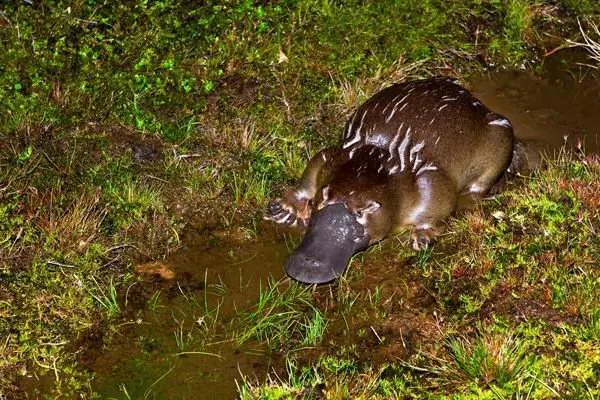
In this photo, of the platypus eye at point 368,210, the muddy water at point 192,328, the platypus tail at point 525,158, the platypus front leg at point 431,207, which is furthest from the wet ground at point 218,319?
the platypus tail at point 525,158

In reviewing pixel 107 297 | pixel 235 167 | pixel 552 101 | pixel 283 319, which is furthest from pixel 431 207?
pixel 552 101

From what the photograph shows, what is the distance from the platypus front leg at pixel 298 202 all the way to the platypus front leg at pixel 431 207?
1.89 ft

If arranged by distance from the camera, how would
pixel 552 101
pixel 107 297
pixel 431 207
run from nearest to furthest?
pixel 107 297 < pixel 431 207 < pixel 552 101

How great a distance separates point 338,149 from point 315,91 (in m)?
1.14

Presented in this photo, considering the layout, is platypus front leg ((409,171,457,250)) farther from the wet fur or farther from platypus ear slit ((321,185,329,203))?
platypus ear slit ((321,185,329,203))

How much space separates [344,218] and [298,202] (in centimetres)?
57

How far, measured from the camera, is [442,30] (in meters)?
6.15

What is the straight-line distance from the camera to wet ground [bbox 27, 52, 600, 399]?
386cm

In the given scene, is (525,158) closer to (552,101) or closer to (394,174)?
(552,101)

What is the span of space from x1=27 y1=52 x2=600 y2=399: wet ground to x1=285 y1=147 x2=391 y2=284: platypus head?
8.4 inches

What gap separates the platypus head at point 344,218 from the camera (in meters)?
4.24

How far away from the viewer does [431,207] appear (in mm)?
4523

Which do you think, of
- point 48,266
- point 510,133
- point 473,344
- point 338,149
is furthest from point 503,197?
point 48,266

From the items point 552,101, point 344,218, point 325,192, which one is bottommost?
point 552,101
